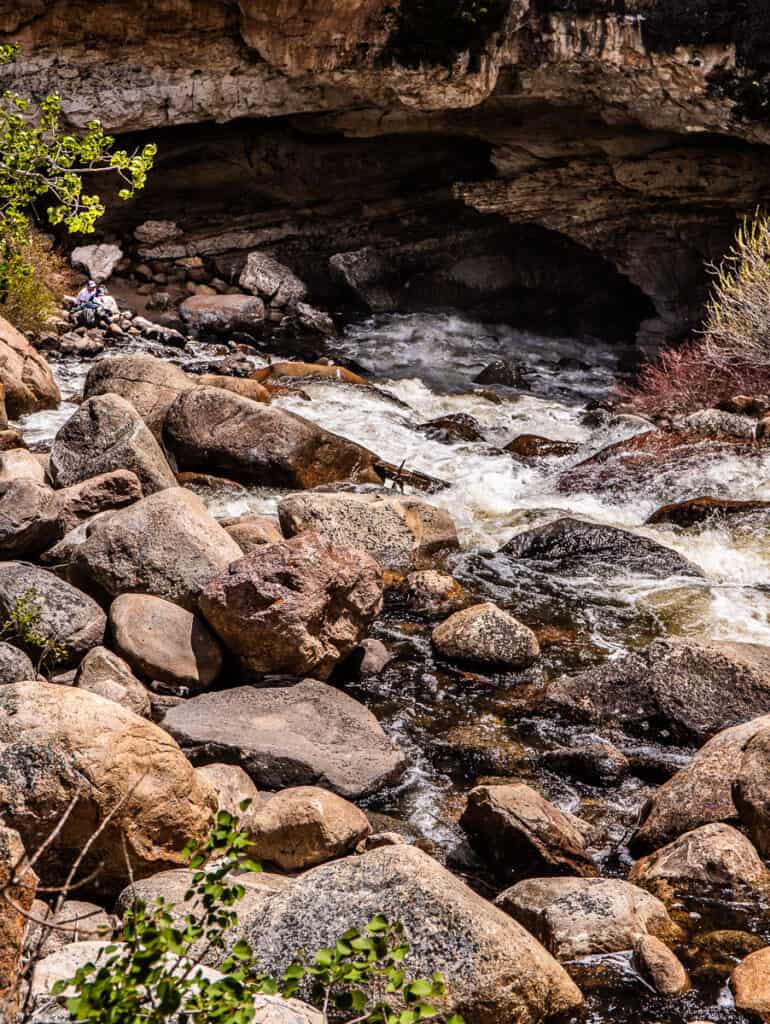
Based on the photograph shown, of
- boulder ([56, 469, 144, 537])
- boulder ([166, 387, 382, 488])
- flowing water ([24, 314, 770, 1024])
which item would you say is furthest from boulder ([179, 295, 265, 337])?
boulder ([56, 469, 144, 537])

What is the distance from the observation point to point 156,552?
8891mm

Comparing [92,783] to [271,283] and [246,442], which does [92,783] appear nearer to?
[246,442]

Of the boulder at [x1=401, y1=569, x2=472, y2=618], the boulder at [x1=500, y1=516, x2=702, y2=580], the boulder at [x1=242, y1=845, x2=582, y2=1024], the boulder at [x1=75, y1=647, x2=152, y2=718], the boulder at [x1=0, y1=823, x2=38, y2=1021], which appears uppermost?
the boulder at [x1=0, y1=823, x2=38, y2=1021]

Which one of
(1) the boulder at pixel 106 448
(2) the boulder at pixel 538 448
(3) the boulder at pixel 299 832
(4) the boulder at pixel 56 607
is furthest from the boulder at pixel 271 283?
(3) the boulder at pixel 299 832

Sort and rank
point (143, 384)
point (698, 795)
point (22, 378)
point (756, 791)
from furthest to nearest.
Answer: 1. point (22, 378)
2. point (143, 384)
3. point (698, 795)
4. point (756, 791)

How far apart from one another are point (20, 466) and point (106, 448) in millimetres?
924

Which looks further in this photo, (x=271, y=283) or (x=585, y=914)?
(x=271, y=283)

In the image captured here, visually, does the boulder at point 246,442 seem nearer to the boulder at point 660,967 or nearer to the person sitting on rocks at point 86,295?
the person sitting on rocks at point 86,295

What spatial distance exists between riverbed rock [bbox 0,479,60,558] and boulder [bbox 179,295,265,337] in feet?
38.3

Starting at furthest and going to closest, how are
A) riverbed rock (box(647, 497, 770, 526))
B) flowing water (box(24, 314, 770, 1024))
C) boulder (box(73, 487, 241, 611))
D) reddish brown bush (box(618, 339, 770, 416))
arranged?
reddish brown bush (box(618, 339, 770, 416)), riverbed rock (box(647, 497, 770, 526)), boulder (box(73, 487, 241, 611)), flowing water (box(24, 314, 770, 1024))

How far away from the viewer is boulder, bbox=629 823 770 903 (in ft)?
19.9

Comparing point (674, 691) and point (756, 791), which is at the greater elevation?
point (756, 791)

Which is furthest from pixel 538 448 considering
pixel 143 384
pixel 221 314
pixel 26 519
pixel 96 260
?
pixel 96 260

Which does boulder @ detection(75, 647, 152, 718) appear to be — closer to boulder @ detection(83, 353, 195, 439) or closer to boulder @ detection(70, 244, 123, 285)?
boulder @ detection(83, 353, 195, 439)
